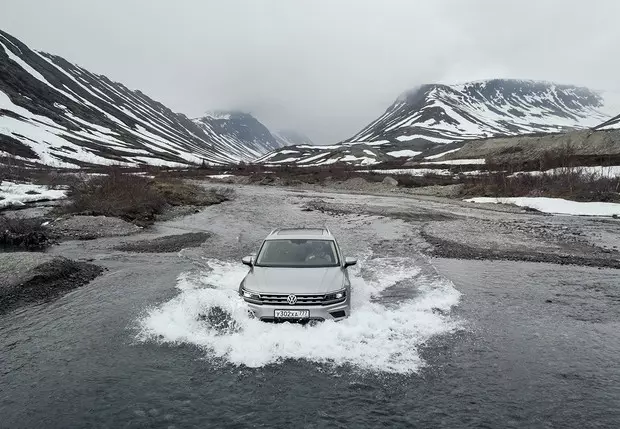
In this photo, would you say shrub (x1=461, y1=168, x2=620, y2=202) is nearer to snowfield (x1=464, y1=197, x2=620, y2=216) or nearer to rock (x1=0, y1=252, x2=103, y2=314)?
snowfield (x1=464, y1=197, x2=620, y2=216)

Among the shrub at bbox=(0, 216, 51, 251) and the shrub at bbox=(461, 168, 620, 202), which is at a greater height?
the shrub at bbox=(461, 168, 620, 202)

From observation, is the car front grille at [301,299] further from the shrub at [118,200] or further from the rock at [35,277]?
the shrub at [118,200]

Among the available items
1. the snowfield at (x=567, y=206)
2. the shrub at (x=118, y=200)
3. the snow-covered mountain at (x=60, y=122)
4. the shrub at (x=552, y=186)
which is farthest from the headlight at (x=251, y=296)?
the snow-covered mountain at (x=60, y=122)

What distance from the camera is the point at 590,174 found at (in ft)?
137

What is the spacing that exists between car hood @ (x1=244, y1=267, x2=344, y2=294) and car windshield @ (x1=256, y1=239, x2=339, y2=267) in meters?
0.27

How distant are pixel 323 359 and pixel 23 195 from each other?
36826mm

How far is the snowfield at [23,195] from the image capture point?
3257 cm

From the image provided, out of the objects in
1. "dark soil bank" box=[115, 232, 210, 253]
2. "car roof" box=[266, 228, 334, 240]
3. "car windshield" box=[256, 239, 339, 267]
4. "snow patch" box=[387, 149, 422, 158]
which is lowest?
"dark soil bank" box=[115, 232, 210, 253]

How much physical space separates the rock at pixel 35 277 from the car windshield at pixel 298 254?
658cm

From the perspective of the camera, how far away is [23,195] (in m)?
35.5

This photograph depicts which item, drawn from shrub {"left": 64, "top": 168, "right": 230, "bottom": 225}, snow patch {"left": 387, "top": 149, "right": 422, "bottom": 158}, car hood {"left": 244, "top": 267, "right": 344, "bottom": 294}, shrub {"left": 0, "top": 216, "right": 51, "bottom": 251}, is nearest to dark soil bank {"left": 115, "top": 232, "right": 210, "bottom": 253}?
shrub {"left": 0, "top": 216, "right": 51, "bottom": 251}

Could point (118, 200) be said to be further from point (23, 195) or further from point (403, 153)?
point (403, 153)

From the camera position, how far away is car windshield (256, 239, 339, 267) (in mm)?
10328

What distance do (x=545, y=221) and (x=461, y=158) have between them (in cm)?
7862
